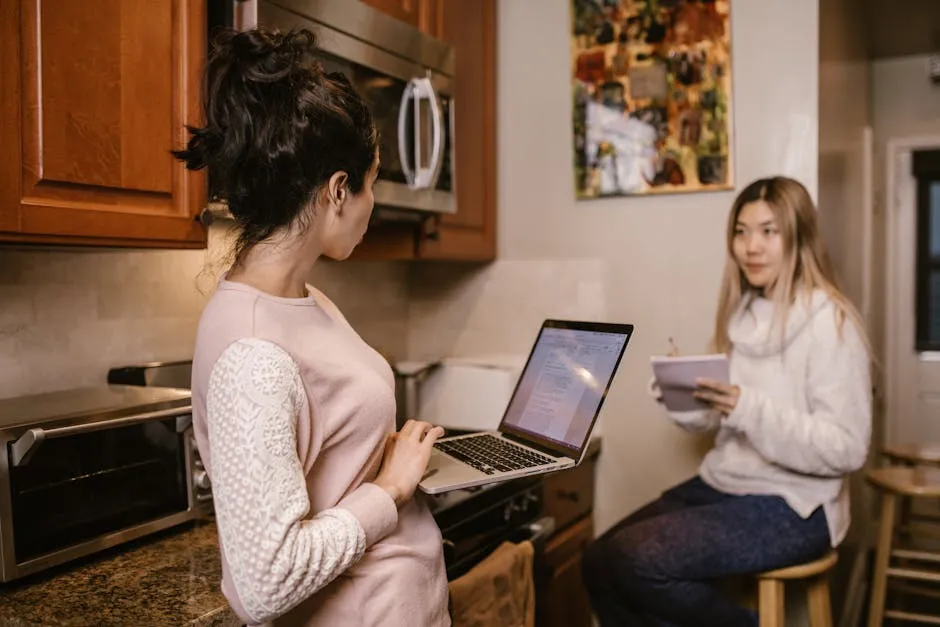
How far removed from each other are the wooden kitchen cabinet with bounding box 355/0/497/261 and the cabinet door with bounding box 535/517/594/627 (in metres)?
0.91

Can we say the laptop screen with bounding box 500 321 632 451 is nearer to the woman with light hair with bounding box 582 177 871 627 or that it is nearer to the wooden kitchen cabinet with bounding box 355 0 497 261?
the woman with light hair with bounding box 582 177 871 627

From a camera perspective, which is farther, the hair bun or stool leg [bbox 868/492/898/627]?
stool leg [bbox 868/492/898/627]

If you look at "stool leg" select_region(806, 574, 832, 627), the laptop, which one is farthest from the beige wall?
"stool leg" select_region(806, 574, 832, 627)

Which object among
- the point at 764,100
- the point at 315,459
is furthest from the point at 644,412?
the point at 315,459

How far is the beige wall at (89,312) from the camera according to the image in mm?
1460

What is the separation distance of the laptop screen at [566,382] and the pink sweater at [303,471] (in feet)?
0.97

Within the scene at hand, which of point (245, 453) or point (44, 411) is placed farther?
point (44, 411)

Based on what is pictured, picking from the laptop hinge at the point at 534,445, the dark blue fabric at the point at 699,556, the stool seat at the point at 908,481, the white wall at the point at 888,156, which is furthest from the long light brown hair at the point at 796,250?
the white wall at the point at 888,156

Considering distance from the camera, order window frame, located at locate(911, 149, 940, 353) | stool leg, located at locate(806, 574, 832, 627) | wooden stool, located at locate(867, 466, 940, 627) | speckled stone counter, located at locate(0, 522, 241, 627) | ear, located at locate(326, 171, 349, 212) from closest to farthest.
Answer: ear, located at locate(326, 171, 349, 212) < speckled stone counter, located at locate(0, 522, 241, 627) < stool leg, located at locate(806, 574, 832, 627) < wooden stool, located at locate(867, 466, 940, 627) < window frame, located at locate(911, 149, 940, 353)

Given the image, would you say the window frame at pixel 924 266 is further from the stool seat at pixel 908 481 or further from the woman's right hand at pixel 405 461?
the woman's right hand at pixel 405 461

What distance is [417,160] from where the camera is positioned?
1.93 m

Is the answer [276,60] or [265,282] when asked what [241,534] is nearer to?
[265,282]

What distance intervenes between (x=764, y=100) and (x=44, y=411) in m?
1.99

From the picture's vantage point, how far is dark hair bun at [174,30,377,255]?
0.89 meters
